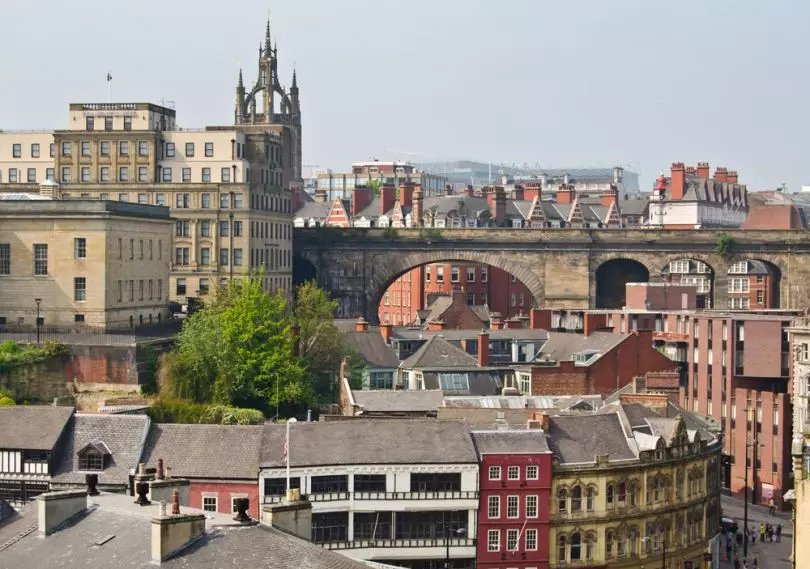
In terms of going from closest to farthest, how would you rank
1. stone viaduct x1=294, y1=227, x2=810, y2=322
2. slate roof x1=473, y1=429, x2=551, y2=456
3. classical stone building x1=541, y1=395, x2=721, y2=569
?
slate roof x1=473, y1=429, x2=551, y2=456
classical stone building x1=541, y1=395, x2=721, y2=569
stone viaduct x1=294, y1=227, x2=810, y2=322

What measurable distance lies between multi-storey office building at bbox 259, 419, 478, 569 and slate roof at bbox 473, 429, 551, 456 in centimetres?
63

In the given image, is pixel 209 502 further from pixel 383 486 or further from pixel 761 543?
pixel 761 543

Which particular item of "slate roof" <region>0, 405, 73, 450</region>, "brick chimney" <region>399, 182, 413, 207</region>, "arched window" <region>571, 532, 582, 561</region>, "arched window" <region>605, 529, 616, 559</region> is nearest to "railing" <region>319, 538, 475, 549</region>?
"arched window" <region>571, 532, 582, 561</region>

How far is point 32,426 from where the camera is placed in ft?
196

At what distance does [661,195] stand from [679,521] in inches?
4621

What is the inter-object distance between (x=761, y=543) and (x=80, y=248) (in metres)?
36.7

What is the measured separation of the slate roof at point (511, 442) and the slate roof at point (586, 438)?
1184 millimetres

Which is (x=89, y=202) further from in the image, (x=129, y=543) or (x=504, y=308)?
(x=504, y=308)

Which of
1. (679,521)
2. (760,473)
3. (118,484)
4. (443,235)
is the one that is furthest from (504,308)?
(118,484)

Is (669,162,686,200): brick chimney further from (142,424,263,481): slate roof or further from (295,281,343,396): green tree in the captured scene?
(142,424,263,481): slate roof

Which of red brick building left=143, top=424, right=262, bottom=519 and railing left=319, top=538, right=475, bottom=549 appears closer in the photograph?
red brick building left=143, top=424, right=262, bottom=519

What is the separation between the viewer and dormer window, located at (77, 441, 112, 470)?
2272 inches

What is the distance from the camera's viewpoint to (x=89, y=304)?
8388 centimetres

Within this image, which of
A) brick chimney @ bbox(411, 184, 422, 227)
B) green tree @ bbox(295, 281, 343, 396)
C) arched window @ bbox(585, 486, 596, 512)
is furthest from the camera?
brick chimney @ bbox(411, 184, 422, 227)
